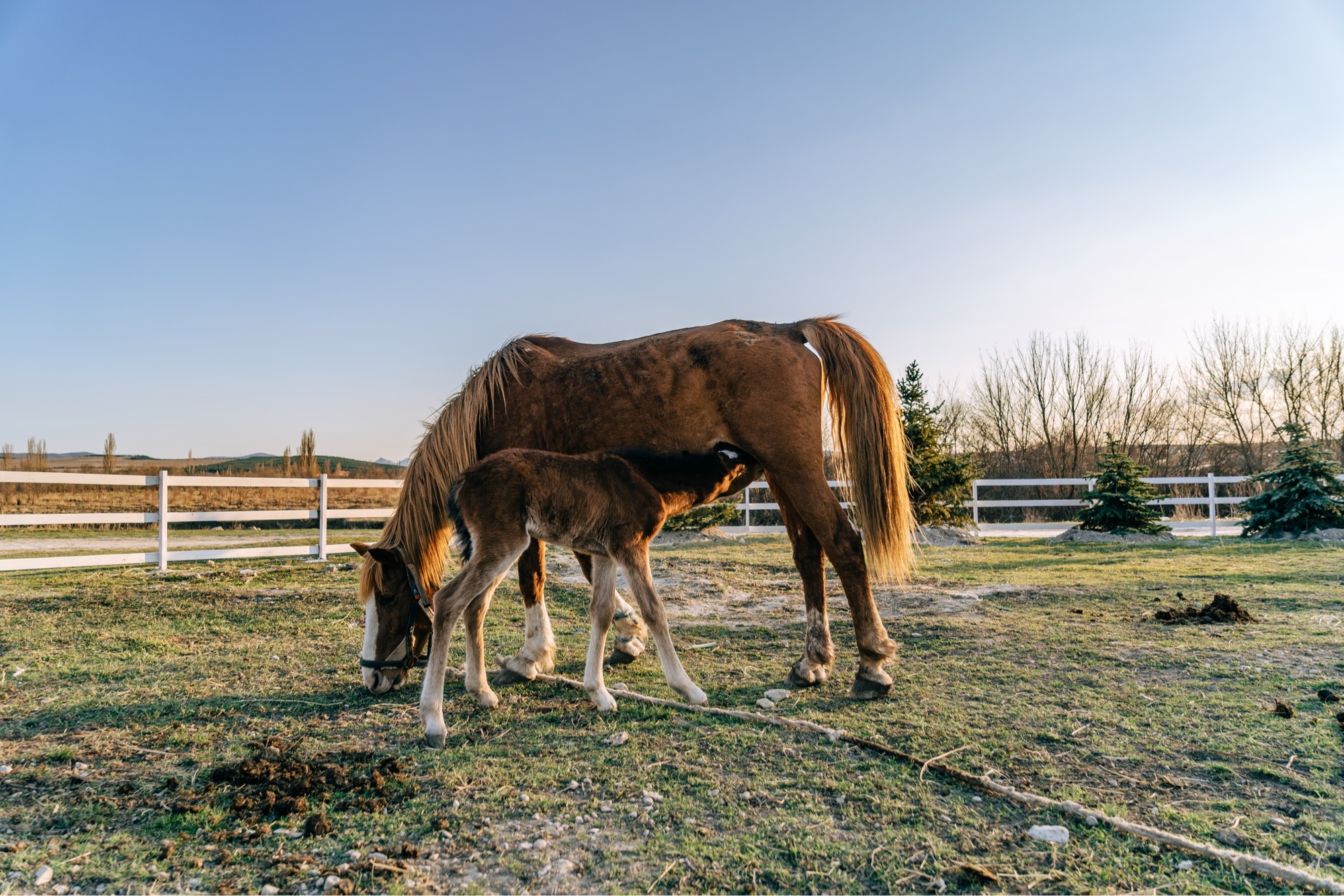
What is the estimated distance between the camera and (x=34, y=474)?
10.1 m

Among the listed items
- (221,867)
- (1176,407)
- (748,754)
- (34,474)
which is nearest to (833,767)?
(748,754)

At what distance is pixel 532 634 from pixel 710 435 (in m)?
1.92

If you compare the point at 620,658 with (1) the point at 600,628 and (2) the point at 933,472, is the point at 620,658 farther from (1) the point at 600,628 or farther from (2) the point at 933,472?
(2) the point at 933,472

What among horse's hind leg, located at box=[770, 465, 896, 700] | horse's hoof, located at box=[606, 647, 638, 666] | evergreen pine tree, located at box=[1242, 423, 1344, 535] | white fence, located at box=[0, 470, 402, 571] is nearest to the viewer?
horse's hind leg, located at box=[770, 465, 896, 700]

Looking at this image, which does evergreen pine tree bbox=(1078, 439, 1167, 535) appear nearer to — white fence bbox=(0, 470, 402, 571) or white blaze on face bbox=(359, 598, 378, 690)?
white fence bbox=(0, 470, 402, 571)

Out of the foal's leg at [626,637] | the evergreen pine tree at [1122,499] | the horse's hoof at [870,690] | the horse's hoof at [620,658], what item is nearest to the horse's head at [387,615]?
the foal's leg at [626,637]

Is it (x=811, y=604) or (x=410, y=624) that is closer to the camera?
(x=410, y=624)

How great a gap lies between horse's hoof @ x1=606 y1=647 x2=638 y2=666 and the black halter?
153 cm

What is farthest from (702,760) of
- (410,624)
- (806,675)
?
(410,624)

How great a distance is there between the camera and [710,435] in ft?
15.0

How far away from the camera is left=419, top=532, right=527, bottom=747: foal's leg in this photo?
3.68 meters

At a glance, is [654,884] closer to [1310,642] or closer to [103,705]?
[103,705]

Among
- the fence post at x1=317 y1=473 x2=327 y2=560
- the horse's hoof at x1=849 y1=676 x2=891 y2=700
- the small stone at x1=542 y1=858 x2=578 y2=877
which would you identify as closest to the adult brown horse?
the horse's hoof at x1=849 y1=676 x2=891 y2=700

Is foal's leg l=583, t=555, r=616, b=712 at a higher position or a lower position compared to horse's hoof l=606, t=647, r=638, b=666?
higher
